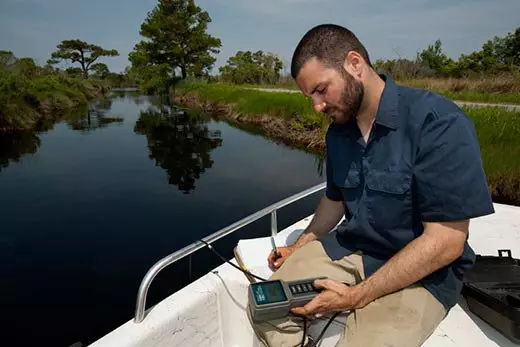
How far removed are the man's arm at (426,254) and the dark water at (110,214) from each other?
51.4 inches

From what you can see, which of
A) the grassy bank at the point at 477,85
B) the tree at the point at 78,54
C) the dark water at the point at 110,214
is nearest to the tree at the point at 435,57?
the grassy bank at the point at 477,85

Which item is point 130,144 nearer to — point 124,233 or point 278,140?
point 278,140

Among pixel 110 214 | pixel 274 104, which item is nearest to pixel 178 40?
pixel 274 104

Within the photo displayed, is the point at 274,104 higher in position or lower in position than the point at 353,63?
higher

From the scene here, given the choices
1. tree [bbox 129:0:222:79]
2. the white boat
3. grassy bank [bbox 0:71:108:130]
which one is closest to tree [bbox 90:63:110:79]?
tree [bbox 129:0:222:79]

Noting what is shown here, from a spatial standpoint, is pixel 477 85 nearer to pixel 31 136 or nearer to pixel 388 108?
pixel 388 108

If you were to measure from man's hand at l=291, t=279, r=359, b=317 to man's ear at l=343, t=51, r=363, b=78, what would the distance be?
0.84 metres

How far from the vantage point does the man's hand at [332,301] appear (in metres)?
1.25

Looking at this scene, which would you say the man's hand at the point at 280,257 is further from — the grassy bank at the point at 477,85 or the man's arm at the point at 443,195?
the grassy bank at the point at 477,85

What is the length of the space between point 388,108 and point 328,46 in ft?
1.10

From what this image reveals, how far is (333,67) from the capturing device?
51.1 inches

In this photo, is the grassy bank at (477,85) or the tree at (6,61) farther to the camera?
the tree at (6,61)

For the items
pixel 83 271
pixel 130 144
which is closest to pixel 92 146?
pixel 130 144

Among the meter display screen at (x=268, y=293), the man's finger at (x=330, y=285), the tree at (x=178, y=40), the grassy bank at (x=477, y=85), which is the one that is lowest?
the meter display screen at (x=268, y=293)
